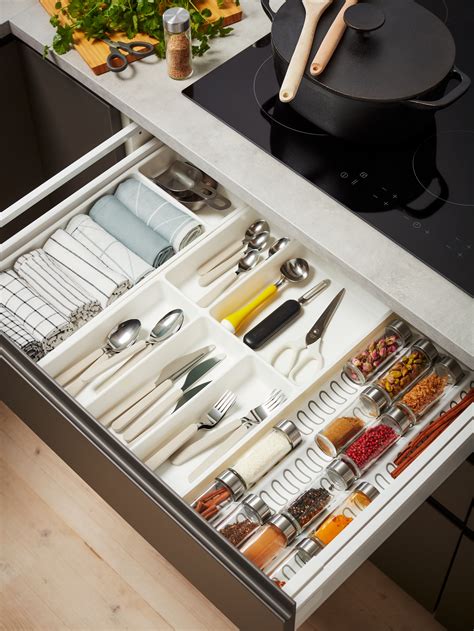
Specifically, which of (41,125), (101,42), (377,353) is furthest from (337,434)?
(41,125)

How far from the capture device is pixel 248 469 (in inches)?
51.2

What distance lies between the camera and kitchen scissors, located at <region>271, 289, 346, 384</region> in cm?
145

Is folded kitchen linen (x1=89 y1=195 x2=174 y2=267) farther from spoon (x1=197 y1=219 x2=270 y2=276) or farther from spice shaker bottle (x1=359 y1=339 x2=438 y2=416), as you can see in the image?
spice shaker bottle (x1=359 y1=339 x2=438 y2=416)

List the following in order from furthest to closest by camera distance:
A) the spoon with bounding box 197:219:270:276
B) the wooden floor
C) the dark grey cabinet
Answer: the wooden floor
the dark grey cabinet
the spoon with bounding box 197:219:270:276

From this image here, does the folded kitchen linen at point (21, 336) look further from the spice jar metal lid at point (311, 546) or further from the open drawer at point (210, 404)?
the spice jar metal lid at point (311, 546)

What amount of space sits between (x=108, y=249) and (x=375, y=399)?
0.56 meters

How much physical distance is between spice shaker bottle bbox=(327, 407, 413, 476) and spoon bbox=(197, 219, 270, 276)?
0.43m

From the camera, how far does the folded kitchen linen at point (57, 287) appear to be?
149cm

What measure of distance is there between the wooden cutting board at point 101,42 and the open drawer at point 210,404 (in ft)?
0.57

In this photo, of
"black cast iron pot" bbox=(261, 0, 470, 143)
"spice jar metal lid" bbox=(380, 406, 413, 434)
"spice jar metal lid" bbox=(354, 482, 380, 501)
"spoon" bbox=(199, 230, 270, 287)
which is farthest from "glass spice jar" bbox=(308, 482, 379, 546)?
"black cast iron pot" bbox=(261, 0, 470, 143)

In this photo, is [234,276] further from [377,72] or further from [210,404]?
[377,72]

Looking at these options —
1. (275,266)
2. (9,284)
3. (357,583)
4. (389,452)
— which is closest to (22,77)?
(9,284)

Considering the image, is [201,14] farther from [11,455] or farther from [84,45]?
[11,455]

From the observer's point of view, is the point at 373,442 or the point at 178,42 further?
the point at 178,42
